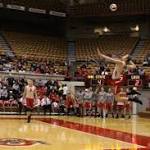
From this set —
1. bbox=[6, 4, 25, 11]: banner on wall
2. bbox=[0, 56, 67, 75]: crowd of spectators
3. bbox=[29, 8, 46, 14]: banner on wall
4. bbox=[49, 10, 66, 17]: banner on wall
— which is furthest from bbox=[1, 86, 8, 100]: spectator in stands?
bbox=[49, 10, 66, 17]: banner on wall

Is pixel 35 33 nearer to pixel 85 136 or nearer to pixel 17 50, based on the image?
pixel 17 50

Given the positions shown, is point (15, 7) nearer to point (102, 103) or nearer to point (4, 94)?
point (4, 94)

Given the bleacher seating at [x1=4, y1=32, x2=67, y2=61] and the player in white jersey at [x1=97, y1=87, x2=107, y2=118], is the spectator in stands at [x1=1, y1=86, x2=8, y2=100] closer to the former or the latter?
the player in white jersey at [x1=97, y1=87, x2=107, y2=118]

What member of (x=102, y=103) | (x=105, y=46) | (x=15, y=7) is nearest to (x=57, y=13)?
(x=15, y=7)

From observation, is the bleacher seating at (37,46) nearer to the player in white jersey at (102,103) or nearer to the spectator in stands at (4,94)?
the spectator in stands at (4,94)

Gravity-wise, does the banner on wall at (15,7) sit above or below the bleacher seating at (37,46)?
above

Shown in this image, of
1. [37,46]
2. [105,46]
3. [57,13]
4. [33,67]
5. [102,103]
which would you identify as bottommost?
[102,103]

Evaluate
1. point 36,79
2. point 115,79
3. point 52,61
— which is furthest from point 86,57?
point 115,79

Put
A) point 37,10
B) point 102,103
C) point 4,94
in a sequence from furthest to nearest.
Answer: point 37,10
point 102,103
point 4,94

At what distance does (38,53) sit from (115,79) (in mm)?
15243

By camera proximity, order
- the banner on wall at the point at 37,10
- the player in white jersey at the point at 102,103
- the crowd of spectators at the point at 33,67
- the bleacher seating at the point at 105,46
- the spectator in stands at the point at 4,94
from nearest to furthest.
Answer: the spectator in stands at the point at 4,94, the player in white jersey at the point at 102,103, the crowd of spectators at the point at 33,67, the banner on wall at the point at 37,10, the bleacher seating at the point at 105,46

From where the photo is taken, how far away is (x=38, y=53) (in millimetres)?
30266

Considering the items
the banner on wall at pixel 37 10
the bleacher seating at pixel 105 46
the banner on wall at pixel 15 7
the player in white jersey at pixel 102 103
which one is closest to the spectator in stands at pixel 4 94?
the player in white jersey at pixel 102 103

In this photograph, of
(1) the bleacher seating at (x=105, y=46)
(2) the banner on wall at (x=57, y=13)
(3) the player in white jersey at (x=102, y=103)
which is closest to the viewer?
(3) the player in white jersey at (x=102, y=103)
